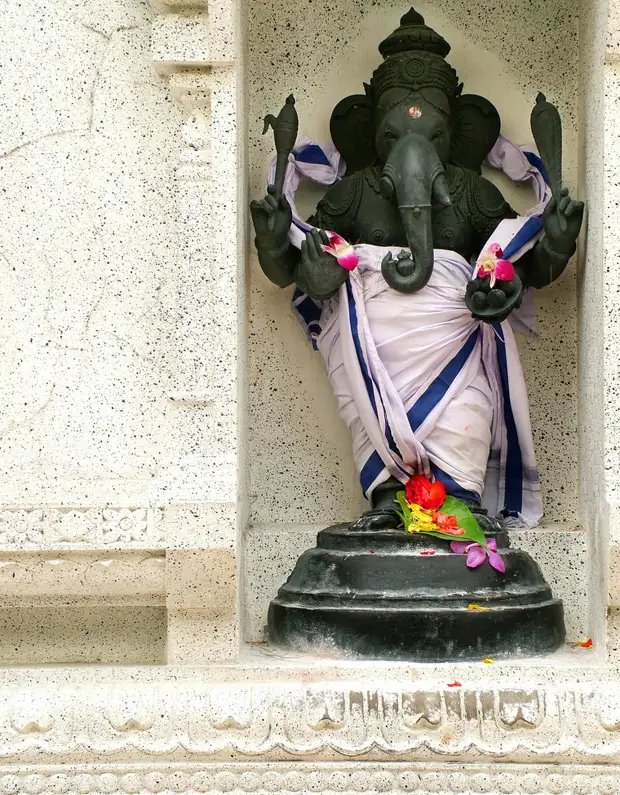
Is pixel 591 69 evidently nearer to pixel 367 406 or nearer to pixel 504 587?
pixel 367 406

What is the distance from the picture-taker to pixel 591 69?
13.8 feet

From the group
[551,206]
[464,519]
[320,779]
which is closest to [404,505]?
[464,519]

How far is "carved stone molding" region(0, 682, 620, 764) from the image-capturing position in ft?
11.5

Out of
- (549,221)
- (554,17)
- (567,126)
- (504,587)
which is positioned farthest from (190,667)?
(554,17)

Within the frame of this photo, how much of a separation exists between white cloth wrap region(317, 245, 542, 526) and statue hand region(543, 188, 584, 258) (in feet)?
0.91

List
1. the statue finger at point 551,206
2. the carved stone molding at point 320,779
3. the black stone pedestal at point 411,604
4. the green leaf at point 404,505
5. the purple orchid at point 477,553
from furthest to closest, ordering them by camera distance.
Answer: the statue finger at point 551,206
the green leaf at point 404,505
the purple orchid at point 477,553
the black stone pedestal at point 411,604
the carved stone molding at point 320,779

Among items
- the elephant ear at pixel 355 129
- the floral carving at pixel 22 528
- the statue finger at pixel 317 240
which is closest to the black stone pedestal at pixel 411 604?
the floral carving at pixel 22 528

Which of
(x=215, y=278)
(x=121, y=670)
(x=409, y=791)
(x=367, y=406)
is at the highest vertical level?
(x=215, y=278)

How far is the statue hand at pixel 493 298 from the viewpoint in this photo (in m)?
4.01

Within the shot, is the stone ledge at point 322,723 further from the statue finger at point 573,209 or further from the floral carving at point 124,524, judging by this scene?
the statue finger at point 573,209

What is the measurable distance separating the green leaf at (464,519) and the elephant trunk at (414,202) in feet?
2.02

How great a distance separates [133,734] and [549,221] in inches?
72.3

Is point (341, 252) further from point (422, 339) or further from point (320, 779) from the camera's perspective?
point (320, 779)

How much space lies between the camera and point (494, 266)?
4.03 meters
